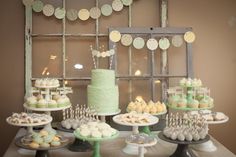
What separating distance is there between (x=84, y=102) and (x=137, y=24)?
Answer: 95 cm

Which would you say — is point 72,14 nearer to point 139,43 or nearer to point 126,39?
point 126,39

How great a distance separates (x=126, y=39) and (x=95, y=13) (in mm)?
399

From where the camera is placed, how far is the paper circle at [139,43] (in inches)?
141

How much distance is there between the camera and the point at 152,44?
3547mm

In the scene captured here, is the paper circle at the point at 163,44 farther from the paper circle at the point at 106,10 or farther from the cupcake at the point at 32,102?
the cupcake at the point at 32,102

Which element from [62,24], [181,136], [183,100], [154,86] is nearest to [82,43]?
[62,24]

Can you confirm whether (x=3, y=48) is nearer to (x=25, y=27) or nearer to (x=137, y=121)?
(x=25, y=27)

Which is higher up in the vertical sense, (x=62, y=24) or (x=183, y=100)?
(x=62, y=24)

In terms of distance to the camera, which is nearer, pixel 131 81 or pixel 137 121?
pixel 137 121

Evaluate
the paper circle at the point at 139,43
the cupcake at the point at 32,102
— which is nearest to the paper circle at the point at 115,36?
the paper circle at the point at 139,43

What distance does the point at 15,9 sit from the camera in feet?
11.7

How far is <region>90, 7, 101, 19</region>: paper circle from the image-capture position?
141 inches

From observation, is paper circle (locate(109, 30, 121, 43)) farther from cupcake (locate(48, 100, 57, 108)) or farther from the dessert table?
the dessert table

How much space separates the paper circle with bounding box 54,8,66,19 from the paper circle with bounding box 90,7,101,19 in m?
0.27
